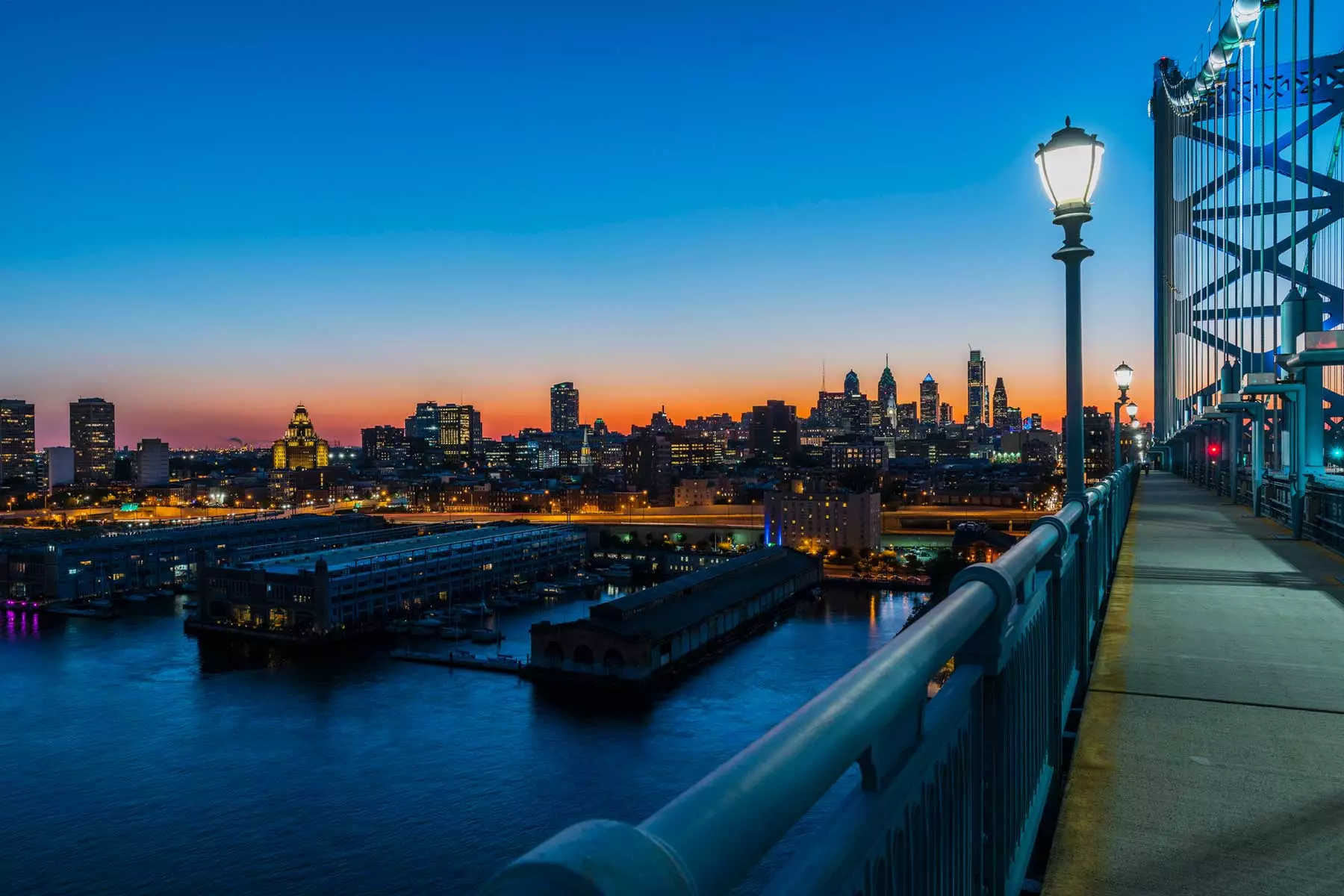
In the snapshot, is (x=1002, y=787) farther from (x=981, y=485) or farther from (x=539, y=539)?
(x=981, y=485)

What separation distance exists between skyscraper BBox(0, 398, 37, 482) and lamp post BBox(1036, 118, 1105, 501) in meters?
171

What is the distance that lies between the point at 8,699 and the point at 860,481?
3050 inches

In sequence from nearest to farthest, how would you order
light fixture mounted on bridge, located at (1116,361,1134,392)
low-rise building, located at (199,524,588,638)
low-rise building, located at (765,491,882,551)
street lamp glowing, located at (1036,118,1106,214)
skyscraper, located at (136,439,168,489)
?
1. street lamp glowing, located at (1036,118,1106,214)
2. light fixture mounted on bridge, located at (1116,361,1134,392)
3. low-rise building, located at (199,524,588,638)
4. low-rise building, located at (765,491,882,551)
5. skyscraper, located at (136,439,168,489)

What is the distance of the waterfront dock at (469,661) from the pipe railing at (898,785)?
27055 mm

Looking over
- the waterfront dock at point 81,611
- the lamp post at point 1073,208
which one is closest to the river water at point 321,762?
the waterfront dock at point 81,611

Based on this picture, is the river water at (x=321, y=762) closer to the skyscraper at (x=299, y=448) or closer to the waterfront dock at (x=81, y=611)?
the waterfront dock at (x=81, y=611)

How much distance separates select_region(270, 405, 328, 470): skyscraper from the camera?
14175 cm

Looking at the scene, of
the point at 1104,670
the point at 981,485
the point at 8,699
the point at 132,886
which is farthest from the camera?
the point at 981,485

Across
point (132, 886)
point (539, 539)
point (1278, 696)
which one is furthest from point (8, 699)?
point (1278, 696)

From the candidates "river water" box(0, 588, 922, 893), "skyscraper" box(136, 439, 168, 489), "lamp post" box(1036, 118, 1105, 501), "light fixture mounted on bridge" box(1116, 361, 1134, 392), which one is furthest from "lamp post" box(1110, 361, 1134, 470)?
"skyscraper" box(136, 439, 168, 489)

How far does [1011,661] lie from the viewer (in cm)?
182

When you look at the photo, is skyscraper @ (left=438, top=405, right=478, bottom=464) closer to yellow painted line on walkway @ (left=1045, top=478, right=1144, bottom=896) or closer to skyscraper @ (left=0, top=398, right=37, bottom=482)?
skyscraper @ (left=0, top=398, right=37, bottom=482)

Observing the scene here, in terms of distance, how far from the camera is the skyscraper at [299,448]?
141750 millimetres

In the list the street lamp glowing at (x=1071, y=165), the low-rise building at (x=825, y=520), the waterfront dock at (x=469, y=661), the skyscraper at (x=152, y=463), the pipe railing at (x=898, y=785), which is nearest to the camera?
the pipe railing at (x=898, y=785)
